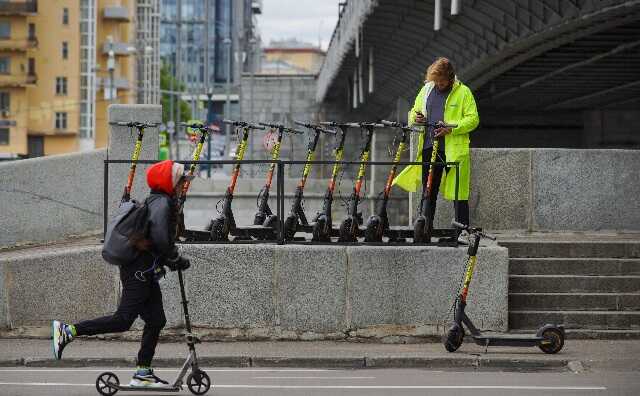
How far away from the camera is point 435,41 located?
124 ft

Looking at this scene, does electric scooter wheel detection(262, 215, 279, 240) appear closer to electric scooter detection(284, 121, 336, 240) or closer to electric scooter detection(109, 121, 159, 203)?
electric scooter detection(284, 121, 336, 240)

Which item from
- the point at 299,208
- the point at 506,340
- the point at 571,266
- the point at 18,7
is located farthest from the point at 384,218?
the point at 18,7

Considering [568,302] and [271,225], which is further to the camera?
[271,225]

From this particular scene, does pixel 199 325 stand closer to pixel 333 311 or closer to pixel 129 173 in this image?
pixel 333 311

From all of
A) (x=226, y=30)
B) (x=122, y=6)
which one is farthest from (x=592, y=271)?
(x=226, y=30)

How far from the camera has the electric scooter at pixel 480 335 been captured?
1346 centimetres

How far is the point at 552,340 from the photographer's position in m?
13.6

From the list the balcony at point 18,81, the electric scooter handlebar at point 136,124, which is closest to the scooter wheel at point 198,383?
the electric scooter handlebar at point 136,124

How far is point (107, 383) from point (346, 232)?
481cm

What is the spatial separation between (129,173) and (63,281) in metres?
1.82

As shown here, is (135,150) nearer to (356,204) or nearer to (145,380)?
(356,204)

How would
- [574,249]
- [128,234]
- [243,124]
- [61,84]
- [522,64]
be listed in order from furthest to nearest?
[61,84], [522,64], [243,124], [574,249], [128,234]

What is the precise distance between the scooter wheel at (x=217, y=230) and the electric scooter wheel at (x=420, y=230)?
6.44 ft

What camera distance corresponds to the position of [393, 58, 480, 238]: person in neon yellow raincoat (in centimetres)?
1505
